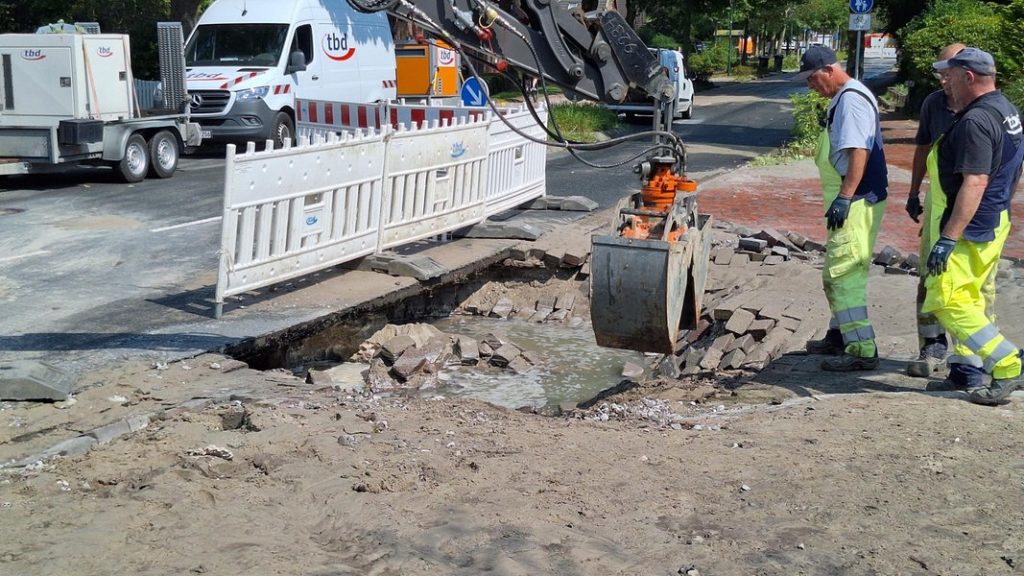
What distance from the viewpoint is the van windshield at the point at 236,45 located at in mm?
18891

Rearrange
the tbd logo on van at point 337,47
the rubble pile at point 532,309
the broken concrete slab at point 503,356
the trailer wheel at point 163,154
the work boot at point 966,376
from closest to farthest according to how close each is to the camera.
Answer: the work boot at point 966,376 < the broken concrete slab at point 503,356 < the rubble pile at point 532,309 < the trailer wheel at point 163,154 < the tbd logo on van at point 337,47

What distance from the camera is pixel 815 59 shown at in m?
6.77

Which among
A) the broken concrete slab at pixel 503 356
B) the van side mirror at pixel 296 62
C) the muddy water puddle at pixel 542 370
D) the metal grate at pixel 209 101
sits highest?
the van side mirror at pixel 296 62

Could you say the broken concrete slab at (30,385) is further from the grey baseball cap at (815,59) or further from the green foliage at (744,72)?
the green foliage at (744,72)

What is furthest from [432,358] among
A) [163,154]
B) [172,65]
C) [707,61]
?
[707,61]

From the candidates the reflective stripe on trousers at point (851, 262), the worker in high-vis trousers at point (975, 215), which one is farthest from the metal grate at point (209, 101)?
the worker in high-vis trousers at point (975, 215)

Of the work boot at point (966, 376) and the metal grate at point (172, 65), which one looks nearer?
the work boot at point (966, 376)

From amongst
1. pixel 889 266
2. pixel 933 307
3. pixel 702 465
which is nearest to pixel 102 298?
pixel 702 465

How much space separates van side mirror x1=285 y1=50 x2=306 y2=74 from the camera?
737 inches

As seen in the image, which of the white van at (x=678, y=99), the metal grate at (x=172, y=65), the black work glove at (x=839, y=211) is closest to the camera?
the black work glove at (x=839, y=211)

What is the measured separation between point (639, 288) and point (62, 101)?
1121cm

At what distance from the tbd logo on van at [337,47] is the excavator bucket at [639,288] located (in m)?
14.5

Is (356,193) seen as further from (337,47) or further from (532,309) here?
(337,47)

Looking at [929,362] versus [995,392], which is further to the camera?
[929,362]
